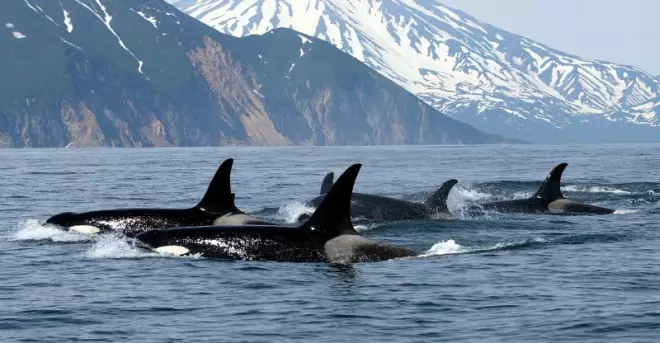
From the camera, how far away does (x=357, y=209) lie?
34844 millimetres

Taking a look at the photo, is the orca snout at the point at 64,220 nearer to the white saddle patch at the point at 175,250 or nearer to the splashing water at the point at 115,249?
the splashing water at the point at 115,249

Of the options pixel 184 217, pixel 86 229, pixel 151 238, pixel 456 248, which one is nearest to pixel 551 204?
pixel 456 248

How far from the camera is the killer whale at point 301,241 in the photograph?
2252 cm

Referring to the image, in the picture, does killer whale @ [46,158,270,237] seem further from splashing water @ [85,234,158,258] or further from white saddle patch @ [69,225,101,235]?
splashing water @ [85,234,158,258]

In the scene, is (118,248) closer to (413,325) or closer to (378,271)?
(378,271)

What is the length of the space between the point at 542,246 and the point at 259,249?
7.69 metres

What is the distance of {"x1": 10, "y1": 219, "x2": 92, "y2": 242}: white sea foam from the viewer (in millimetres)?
27328

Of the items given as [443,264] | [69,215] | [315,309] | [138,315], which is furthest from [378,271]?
[69,215]

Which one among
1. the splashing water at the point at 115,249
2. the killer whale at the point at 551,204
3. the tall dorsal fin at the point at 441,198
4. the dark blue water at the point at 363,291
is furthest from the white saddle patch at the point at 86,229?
the killer whale at the point at 551,204

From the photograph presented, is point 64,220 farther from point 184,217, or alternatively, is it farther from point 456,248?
point 456,248

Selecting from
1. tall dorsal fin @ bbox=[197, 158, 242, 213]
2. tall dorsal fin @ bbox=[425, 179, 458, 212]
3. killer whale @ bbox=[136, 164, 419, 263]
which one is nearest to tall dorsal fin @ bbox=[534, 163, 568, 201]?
tall dorsal fin @ bbox=[425, 179, 458, 212]

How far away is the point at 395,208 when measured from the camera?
3491 centimetres

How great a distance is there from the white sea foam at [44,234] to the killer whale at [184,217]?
0.93ft

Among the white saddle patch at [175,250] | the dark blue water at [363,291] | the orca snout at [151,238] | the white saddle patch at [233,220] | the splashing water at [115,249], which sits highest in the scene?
the white saddle patch at [233,220]
